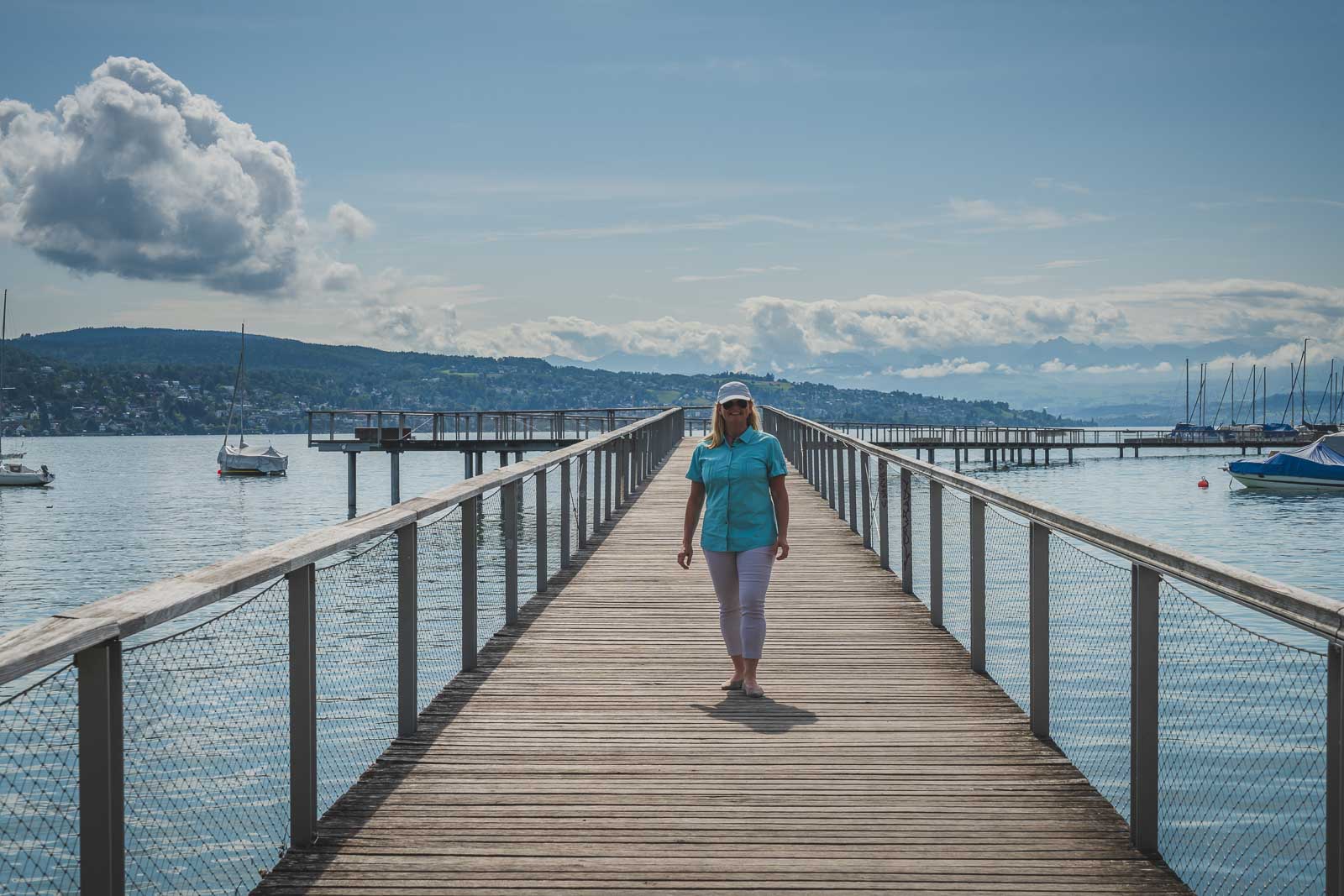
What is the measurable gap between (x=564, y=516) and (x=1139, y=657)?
291 inches

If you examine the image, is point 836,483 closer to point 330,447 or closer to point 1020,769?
point 1020,769

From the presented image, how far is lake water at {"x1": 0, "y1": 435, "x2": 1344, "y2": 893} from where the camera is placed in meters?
5.49

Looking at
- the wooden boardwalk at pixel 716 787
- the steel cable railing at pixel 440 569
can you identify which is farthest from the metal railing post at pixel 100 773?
the steel cable railing at pixel 440 569

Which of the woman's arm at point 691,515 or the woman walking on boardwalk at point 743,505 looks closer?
the woman walking on boardwalk at point 743,505

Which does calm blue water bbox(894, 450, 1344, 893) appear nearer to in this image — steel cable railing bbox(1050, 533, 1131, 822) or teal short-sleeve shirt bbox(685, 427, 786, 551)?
steel cable railing bbox(1050, 533, 1131, 822)

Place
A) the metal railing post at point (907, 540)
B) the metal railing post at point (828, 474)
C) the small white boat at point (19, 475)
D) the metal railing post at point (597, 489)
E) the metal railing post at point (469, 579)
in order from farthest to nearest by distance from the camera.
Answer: the small white boat at point (19, 475) < the metal railing post at point (828, 474) < the metal railing post at point (597, 489) < the metal railing post at point (907, 540) < the metal railing post at point (469, 579)

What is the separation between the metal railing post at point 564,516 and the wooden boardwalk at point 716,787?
2.77 meters

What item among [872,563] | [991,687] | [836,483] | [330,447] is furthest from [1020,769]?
[330,447]

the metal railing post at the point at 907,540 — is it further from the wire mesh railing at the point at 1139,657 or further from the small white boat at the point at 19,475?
the small white boat at the point at 19,475

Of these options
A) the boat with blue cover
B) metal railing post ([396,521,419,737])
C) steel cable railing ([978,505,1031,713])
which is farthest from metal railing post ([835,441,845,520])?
the boat with blue cover

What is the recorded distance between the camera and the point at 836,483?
622 inches

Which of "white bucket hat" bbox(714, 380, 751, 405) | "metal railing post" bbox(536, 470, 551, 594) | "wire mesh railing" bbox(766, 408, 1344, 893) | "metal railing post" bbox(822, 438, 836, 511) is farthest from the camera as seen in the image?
"metal railing post" bbox(822, 438, 836, 511)

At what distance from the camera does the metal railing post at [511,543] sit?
759 cm

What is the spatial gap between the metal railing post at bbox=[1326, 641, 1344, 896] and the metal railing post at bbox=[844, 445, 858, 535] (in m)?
10.0
